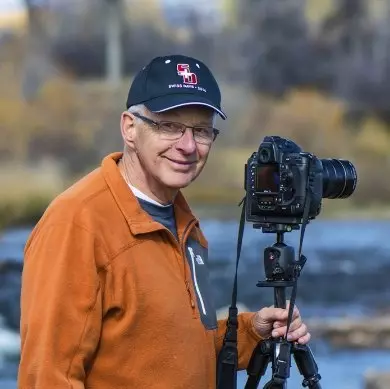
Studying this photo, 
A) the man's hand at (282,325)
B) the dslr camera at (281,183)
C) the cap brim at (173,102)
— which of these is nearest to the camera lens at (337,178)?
the dslr camera at (281,183)

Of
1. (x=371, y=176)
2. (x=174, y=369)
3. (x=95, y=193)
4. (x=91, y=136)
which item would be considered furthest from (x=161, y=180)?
(x=371, y=176)

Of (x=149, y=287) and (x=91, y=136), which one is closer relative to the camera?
(x=149, y=287)

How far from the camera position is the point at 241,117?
12.4ft

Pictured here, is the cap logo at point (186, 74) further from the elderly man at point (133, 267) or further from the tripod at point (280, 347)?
the tripod at point (280, 347)

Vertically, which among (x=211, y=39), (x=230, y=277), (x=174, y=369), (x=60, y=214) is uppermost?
(x=211, y=39)

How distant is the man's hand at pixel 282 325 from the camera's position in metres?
2.02

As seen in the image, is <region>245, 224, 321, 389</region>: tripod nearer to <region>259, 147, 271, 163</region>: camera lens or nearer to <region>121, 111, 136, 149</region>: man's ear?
<region>259, 147, 271, 163</region>: camera lens

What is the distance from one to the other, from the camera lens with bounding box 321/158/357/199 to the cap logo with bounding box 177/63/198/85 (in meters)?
0.42

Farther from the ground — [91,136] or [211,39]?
[211,39]

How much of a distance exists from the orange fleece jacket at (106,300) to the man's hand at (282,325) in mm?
238

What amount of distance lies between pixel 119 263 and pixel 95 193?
16 centimetres

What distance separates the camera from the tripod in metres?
1.97

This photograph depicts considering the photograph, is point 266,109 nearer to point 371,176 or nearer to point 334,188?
point 371,176

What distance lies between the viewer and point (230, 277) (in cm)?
377
